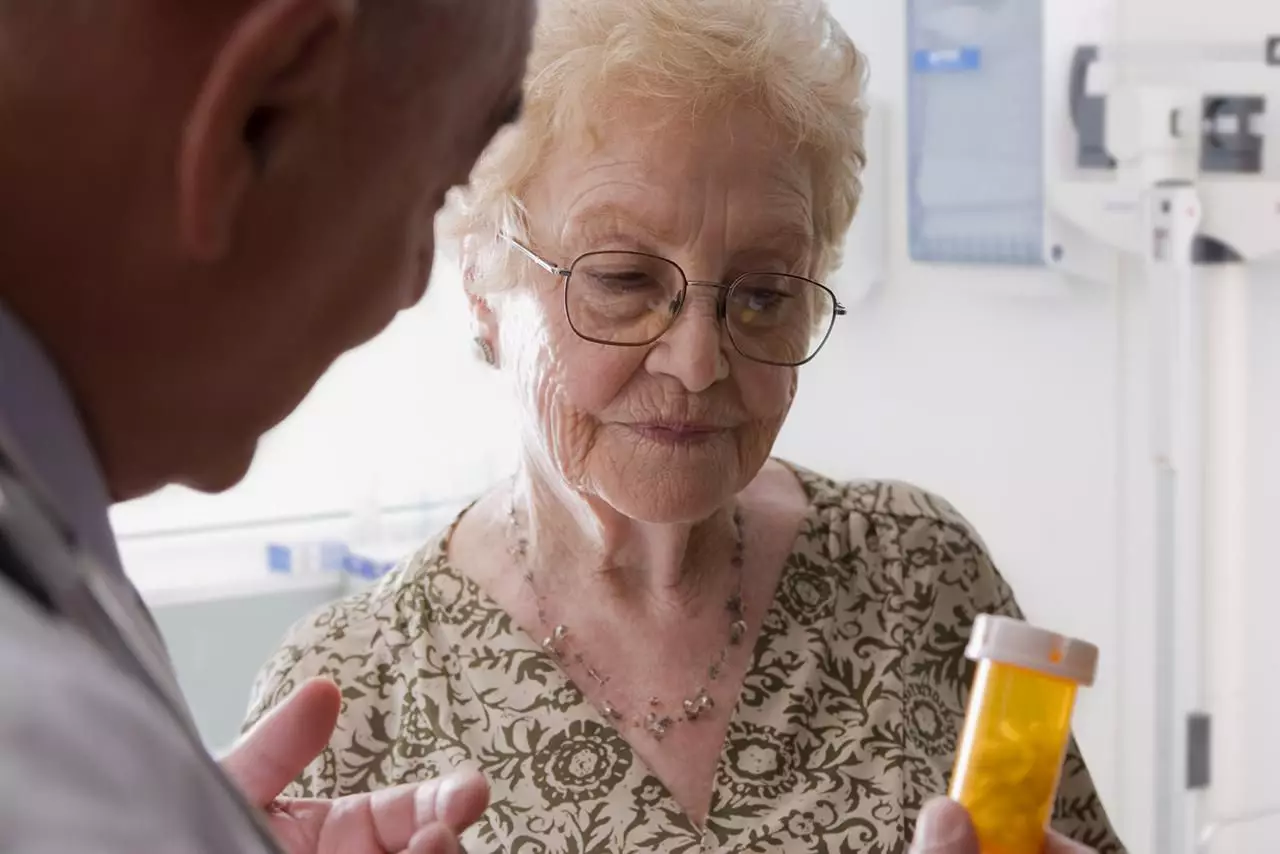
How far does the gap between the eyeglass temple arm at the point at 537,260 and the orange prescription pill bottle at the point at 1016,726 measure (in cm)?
55

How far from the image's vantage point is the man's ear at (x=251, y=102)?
34cm

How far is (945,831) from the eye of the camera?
910mm

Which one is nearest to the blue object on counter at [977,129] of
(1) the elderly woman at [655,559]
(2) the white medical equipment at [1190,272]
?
(2) the white medical equipment at [1190,272]

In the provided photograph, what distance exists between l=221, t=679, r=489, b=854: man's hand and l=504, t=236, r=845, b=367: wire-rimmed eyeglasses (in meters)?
0.54

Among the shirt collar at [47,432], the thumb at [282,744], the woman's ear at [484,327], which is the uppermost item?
the woman's ear at [484,327]

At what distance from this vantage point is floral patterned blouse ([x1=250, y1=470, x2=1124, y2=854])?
123 centimetres

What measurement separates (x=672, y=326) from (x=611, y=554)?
238 mm

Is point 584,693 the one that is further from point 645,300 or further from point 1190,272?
point 1190,272

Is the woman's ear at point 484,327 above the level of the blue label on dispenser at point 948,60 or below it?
below

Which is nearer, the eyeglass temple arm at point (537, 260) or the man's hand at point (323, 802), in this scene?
the man's hand at point (323, 802)

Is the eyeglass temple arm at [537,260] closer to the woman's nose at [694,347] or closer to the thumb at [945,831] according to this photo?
the woman's nose at [694,347]

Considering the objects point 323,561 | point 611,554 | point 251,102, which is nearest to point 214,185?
point 251,102

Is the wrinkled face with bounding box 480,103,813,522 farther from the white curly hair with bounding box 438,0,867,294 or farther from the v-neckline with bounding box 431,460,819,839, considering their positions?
the v-neckline with bounding box 431,460,819,839

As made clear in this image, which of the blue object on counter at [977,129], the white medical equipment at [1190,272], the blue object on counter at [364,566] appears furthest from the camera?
the blue object on counter at [364,566]
